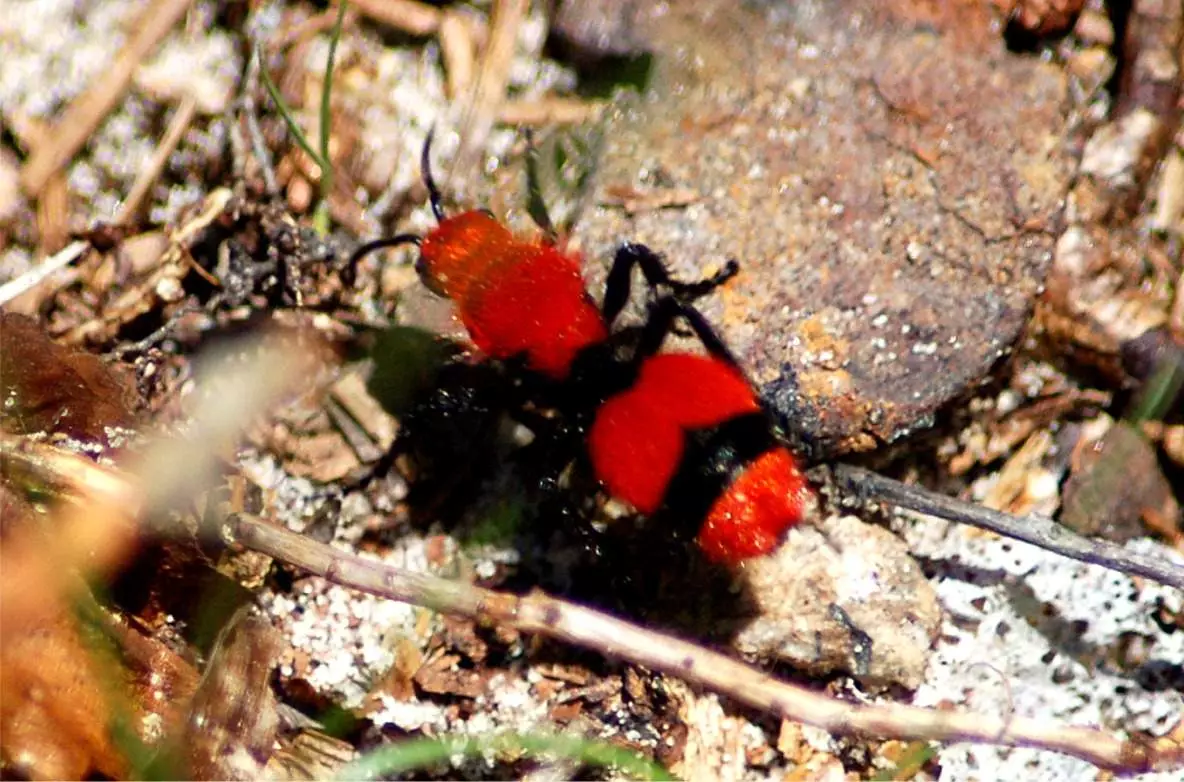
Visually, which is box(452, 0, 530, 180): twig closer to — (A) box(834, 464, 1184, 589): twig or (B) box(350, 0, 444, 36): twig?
(B) box(350, 0, 444, 36): twig

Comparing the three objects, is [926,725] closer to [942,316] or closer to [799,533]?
[799,533]

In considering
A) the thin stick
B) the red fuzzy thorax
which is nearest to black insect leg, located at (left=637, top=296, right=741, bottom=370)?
the red fuzzy thorax

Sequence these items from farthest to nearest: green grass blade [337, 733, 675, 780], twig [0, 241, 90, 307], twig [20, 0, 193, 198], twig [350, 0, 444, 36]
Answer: twig [350, 0, 444, 36]
twig [20, 0, 193, 198]
twig [0, 241, 90, 307]
green grass blade [337, 733, 675, 780]

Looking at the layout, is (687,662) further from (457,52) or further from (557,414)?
(457,52)

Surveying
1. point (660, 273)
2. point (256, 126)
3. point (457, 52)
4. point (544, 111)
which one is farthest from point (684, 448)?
point (256, 126)

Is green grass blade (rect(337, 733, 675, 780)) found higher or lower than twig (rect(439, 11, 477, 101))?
lower

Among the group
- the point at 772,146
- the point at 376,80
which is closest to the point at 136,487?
the point at 376,80
